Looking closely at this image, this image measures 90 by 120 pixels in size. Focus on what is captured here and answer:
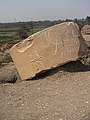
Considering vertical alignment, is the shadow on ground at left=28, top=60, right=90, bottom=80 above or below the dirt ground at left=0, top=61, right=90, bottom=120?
below

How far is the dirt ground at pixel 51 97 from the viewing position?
26.3ft

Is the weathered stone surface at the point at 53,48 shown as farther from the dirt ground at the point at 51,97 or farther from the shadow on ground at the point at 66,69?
the dirt ground at the point at 51,97

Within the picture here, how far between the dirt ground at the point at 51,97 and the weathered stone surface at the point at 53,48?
50 cm

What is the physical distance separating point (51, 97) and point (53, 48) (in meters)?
Result: 2.58

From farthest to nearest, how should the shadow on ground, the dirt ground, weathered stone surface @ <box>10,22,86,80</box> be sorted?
the shadow on ground, weathered stone surface @ <box>10,22,86,80</box>, the dirt ground

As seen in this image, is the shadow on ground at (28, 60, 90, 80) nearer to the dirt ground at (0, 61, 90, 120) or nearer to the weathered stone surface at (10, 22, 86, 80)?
the dirt ground at (0, 61, 90, 120)

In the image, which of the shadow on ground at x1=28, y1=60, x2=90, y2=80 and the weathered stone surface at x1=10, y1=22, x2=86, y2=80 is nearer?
the weathered stone surface at x1=10, y1=22, x2=86, y2=80

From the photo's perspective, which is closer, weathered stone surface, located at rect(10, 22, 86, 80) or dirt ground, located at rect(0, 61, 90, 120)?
dirt ground, located at rect(0, 61, 90, 120)

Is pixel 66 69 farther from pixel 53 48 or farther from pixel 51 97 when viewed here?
pixel 51 97

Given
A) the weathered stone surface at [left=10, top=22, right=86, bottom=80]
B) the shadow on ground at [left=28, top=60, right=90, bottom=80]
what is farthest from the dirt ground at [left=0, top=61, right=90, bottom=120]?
the weathered stone surface at [left=10, top=22, right=86, bottom=80]

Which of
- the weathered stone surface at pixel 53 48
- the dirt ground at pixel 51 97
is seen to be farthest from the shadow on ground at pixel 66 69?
the weathered stone surface at pixel 53 48

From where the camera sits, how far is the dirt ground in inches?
316

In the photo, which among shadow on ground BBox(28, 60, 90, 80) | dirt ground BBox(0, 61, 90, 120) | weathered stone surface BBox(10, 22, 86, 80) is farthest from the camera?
shadow on ground BBox(28, 60, 90, 80)

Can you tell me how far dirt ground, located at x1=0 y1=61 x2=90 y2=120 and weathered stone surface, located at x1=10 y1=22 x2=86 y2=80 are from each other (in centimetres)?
50
